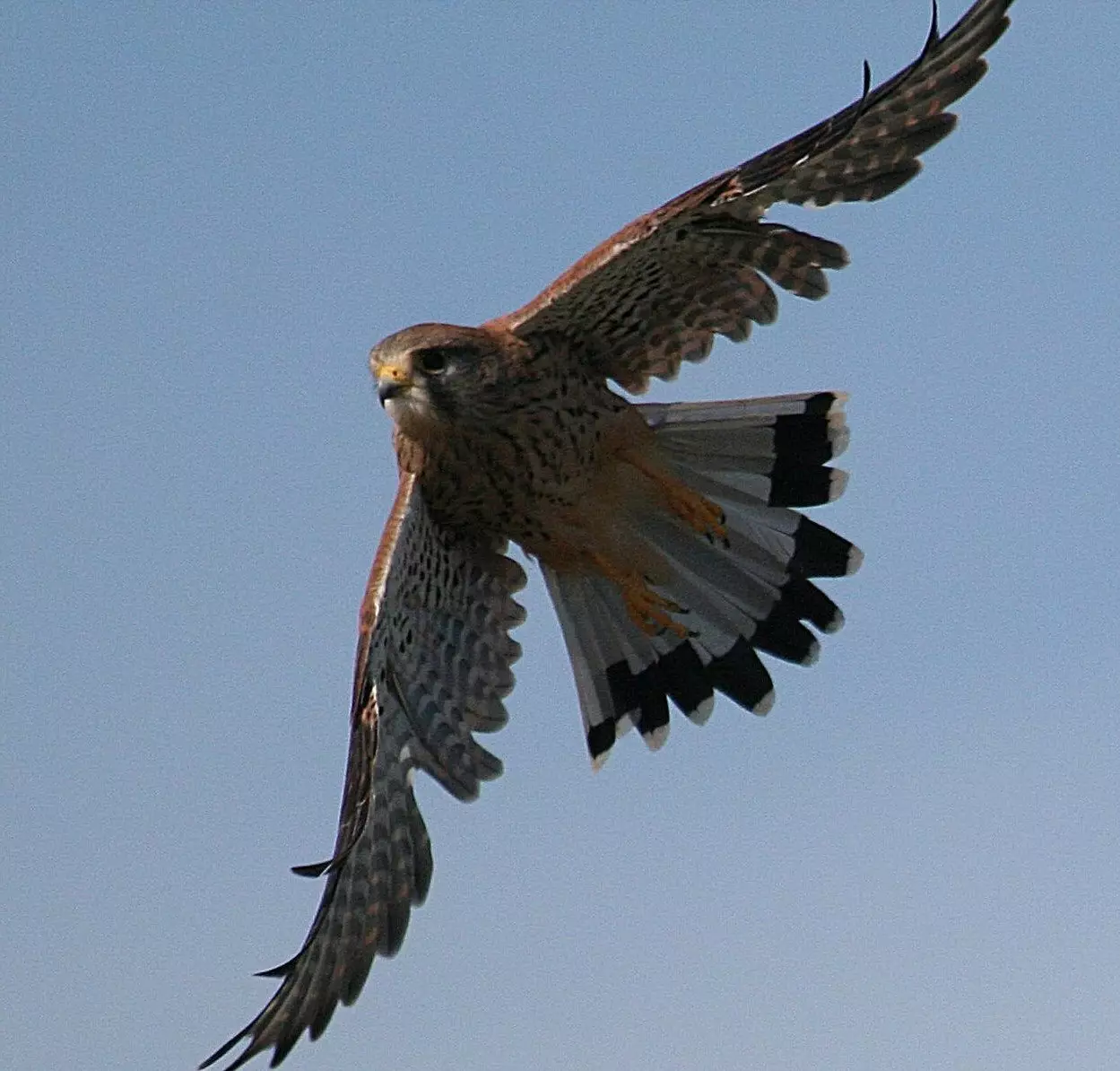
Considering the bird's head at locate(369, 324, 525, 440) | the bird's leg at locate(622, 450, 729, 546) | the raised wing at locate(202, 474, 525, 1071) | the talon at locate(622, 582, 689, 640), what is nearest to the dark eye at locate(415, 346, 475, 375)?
the bird's head at locate(369, 324, 525, 440)

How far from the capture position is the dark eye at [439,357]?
24.6 feet

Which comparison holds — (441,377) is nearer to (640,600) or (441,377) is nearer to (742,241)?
(742,241)

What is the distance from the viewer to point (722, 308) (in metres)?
7.82

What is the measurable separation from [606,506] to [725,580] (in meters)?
0.81

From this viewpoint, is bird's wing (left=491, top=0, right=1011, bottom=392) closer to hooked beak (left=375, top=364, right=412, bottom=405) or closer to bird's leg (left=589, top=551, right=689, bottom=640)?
hooked beak (left=375, top=364, right=412, bottom=405)

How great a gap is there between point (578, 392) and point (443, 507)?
2.15 feet

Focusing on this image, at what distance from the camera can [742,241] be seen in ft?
24.8

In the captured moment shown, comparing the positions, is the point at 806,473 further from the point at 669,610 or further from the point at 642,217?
the point at 642,217

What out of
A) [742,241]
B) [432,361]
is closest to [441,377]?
[432,361]

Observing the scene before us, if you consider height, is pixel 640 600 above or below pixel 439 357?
below

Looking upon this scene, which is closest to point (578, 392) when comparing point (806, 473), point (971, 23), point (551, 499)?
point (551, 499)

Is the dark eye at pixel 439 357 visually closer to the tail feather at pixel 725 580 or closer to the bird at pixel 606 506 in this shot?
the bird at pixel 606 506

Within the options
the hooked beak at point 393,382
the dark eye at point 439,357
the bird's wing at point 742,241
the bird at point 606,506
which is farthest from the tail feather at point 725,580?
the hooked beak at point 393,382

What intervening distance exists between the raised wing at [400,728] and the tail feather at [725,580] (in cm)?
41
